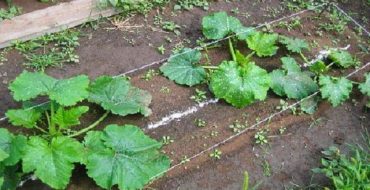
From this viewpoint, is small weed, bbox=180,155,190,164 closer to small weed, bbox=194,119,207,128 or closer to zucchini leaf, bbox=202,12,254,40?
small weed, bbox=194,119,207,128

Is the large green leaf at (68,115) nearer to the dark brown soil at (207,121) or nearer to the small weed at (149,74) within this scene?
the dark brown soil at (207,121)

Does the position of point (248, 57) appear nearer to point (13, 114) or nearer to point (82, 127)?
point (82, 127)

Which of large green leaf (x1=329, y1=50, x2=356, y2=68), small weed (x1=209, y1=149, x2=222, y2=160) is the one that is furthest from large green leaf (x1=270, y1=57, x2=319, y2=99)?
small weed (x1=209, y1=149, x2=222, y2=160)

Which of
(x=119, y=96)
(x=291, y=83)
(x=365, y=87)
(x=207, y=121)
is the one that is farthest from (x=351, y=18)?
(x=119, y=96)

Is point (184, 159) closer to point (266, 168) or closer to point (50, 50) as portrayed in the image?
point (266, 168)

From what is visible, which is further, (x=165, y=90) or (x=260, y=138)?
(x=165, y=90)

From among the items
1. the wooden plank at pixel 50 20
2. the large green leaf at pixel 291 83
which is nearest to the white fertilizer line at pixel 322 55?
the large green leaf at pixel 291 83
